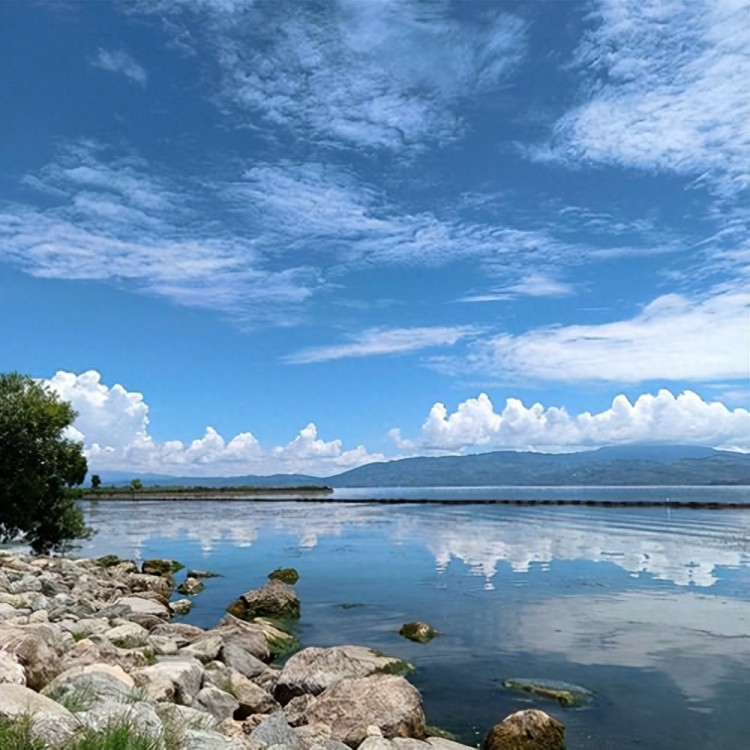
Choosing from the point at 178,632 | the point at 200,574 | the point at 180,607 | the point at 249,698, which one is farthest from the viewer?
the point at 200,574

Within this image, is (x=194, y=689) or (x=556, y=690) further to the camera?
(x=556, y=690)

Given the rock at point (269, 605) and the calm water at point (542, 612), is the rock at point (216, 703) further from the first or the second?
the rock at point (269, 605)

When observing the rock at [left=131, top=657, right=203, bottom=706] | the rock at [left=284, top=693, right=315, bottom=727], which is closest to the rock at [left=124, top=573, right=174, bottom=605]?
the rock at [left=284, top=693, right=315, bottom=727]

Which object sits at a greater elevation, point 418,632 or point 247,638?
point 247,638

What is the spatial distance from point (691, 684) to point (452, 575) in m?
20.6

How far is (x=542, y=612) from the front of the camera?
91.0 ft

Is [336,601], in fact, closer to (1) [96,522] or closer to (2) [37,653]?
(2) [37,653]

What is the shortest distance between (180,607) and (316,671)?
1446 cm

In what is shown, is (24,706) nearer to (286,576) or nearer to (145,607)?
(145,607)

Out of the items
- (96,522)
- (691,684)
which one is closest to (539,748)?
(691,684)

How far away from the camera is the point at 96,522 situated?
8775 centimetres

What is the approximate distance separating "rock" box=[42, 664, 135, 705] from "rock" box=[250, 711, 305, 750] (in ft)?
6.32

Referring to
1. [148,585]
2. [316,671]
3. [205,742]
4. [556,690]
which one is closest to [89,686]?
[205,742]

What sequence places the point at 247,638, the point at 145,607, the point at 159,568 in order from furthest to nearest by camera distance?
1. the point at 159,568
2. the point at 145,607
3. the point at 247,638
